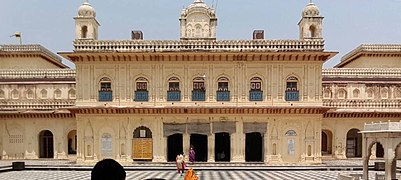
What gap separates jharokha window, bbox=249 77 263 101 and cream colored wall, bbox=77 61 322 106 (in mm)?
220

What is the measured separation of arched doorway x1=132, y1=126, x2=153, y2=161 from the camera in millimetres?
26875

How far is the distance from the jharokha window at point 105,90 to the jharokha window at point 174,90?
3247mm

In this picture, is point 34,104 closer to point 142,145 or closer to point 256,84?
point 142,145

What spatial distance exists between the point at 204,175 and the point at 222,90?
6.77 metres

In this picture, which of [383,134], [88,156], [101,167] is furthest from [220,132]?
[101,167]

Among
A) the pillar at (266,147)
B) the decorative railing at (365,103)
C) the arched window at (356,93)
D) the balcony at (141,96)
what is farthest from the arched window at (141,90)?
the arched window at (356,93)

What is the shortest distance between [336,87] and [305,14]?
677 cm

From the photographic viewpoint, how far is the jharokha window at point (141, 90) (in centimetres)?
2700

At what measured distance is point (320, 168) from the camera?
964 inches

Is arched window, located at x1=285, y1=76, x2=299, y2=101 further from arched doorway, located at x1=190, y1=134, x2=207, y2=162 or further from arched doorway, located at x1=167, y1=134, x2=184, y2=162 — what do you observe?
arched doorway, located at x1=167, y1=134, x2=184, y2=162

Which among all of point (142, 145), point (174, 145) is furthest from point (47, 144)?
point (174, 145)

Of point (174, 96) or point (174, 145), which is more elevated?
point (174, 96)

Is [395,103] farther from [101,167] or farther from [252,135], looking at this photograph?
[101,167]

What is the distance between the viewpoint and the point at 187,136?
26.8 metres
